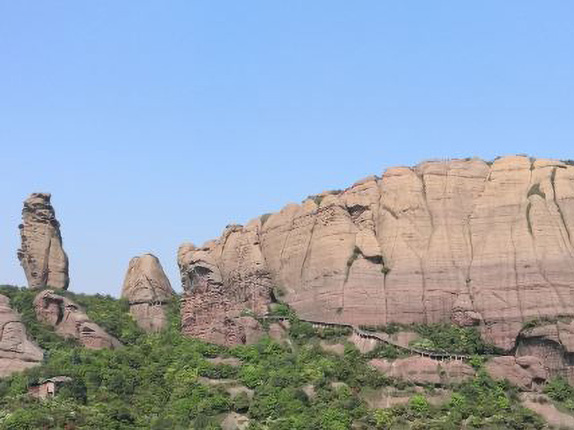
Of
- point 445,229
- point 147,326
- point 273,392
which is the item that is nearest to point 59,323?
point 147,326

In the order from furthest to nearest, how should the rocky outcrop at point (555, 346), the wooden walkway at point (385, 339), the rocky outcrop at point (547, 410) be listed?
the wooden walkway at point (385, 339)
the rocky outcrop at point (555, 346)
the rocky outcrop at point (547, 410)

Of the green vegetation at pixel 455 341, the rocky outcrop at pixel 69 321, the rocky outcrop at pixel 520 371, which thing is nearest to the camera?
the rocky outcrop at pixel 520 371

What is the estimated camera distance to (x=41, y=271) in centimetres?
10700

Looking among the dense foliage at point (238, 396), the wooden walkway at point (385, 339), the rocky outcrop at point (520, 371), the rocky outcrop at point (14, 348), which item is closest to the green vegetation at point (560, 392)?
the rocky outcrop at point (520, 371)

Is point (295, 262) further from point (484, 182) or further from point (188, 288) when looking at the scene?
point (484, 182)

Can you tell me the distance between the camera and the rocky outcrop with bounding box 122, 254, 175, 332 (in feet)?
339

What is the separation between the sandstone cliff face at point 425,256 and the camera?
88562 mm

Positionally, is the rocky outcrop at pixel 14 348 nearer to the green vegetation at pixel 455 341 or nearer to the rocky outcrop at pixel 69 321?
the rocky outcrop at pixel 69 321

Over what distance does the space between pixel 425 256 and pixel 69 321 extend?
28.7m

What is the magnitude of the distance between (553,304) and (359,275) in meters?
14.4

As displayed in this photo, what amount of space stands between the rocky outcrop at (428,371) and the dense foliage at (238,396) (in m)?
0.82

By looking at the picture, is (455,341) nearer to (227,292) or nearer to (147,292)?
(227,292)

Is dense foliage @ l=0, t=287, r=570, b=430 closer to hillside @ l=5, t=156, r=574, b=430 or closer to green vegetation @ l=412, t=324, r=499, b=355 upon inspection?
hillside @ l=5, t=156, r=574, b=430

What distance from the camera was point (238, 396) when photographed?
82.9 metres
